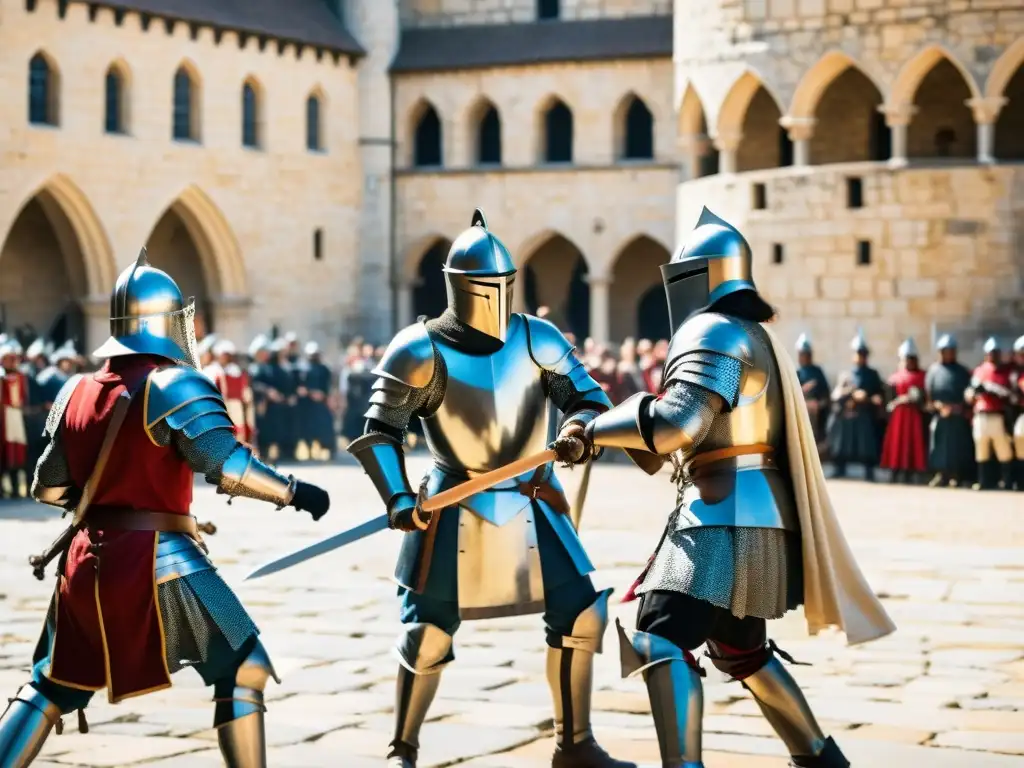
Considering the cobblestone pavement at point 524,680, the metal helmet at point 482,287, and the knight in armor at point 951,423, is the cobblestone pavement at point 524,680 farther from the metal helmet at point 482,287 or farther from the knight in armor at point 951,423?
the knight in armor at point 951,423

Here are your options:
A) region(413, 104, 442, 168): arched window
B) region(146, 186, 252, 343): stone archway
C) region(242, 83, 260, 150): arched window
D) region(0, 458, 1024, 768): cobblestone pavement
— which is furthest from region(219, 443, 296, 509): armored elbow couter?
region(413, 104, 442, 168): arched window

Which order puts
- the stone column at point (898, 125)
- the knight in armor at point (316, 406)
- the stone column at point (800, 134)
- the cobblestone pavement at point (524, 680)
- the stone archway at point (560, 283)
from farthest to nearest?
the stone archway at point (560, 283) → the stone column at point (800, 134) → the stone column at point (898, 125) → the knight in armor at point (316, 406) → the cobblestone pavement at point (524, 680)

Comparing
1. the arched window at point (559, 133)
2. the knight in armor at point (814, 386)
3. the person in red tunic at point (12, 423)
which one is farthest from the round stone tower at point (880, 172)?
the person in red tunic at point (12, 423)

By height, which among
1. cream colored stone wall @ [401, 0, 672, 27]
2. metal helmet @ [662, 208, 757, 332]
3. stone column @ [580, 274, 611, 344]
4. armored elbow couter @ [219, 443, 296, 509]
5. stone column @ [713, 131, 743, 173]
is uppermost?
cream colored stone wall @ [401, 0, 672, 27]

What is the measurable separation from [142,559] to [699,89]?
20974 mm

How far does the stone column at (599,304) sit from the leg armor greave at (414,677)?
25.9m

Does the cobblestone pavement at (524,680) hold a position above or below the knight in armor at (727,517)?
below

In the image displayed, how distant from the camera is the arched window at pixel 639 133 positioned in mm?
32438

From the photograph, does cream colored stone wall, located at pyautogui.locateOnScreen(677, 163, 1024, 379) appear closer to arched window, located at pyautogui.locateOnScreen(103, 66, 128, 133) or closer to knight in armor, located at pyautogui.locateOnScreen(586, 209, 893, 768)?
arched window, located at pyautogui.locateOnScreen(103, 66, 128, 133)

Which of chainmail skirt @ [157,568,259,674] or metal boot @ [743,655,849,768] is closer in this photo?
chainmail skirt @ [157,568,259,674]

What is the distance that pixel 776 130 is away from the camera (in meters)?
27.0

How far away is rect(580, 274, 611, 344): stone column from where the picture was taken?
105 feet

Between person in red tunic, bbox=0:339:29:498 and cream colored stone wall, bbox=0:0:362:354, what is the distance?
31.7 feet

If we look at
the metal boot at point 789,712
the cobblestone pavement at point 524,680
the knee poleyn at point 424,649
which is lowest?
the cobblestone pavement at point 524,680
